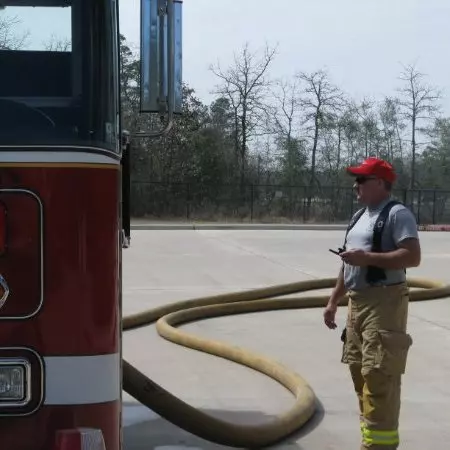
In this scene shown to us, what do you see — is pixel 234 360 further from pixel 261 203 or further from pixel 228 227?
pixel 261 203

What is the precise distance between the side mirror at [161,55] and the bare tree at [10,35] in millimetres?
433

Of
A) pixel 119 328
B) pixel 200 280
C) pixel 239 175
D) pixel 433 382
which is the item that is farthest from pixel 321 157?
pixel 119 328

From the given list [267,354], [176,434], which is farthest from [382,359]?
[267,354]

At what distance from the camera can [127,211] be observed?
3.85m

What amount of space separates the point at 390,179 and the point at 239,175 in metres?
32.3

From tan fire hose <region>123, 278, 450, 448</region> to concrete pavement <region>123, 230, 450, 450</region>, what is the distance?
0.33 feet

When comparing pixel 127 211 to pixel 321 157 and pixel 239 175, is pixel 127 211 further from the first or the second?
pixel 321 157

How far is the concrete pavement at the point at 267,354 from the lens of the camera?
470 centimetres

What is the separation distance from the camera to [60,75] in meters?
2.44

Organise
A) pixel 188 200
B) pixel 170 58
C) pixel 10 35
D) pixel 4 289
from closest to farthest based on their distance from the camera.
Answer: pixel 4 289 < pixel 10 35 < pixel 170 58 < pixel 188 200

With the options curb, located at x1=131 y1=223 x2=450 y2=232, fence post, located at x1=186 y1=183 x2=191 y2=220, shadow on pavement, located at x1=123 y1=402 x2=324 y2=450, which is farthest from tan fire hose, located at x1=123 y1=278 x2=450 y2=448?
fence post, located at x1=186 y1=183 x2=191 y2=220

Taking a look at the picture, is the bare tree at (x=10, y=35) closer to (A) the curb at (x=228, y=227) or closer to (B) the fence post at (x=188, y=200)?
(A) the curb at (x=228, y=227)

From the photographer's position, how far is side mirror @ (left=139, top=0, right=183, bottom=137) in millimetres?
2633

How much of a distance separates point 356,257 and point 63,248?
1900 millimetres
